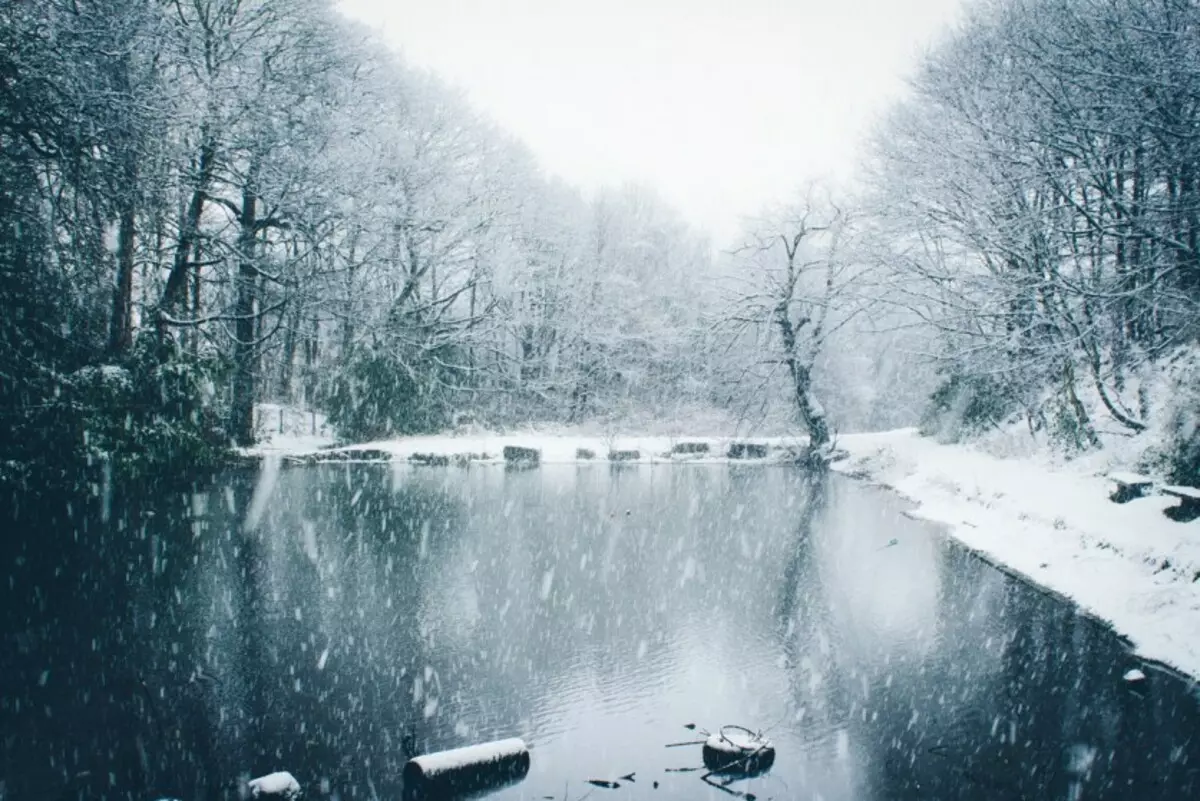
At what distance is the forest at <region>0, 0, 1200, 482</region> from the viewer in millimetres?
9180

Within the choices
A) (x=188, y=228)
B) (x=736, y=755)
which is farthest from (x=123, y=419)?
(x=736, y=755)

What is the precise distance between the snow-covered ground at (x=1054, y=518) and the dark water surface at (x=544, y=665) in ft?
1.77

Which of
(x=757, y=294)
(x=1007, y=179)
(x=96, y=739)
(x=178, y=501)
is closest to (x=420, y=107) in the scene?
(x=757, y=294)

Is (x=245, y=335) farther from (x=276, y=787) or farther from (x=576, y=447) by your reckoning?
(x=276, y=787)

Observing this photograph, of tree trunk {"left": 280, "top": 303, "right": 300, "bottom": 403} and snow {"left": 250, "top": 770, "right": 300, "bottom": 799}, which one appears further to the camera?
tree trunk {"left": 280, "top": 303, "right": 300, "bottom": 403}

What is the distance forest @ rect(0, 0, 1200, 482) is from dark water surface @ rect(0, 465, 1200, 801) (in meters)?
3.33

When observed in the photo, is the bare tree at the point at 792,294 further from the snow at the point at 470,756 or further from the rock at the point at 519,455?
the snow at the point at 470,756

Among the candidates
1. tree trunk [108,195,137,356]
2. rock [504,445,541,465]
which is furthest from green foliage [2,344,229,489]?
rock [504,445,541,465]

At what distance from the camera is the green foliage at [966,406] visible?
792 inches

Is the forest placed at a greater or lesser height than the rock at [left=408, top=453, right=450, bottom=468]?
greater

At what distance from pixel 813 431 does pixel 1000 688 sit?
2074cm

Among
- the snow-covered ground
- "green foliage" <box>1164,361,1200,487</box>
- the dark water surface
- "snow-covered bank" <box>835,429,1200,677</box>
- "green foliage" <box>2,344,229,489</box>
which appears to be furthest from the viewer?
"green foliage" <box>1164,361,1200,487</box>

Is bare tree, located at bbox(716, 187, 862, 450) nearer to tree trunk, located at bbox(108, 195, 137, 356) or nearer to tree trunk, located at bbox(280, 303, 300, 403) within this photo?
tree trunk, located at bbox(280, 303, 300, 403)

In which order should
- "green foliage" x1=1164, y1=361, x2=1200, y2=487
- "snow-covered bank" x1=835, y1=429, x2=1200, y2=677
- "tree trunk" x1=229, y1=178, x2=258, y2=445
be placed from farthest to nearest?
"tree trunk" x1=229, y1=178, x2=258, y2=445 < "green foliage" x1=1164, y1=361, x2=1200, y2=487 < "snow-covered bank" x1=835, y1=429, x2=1200, y2=677
